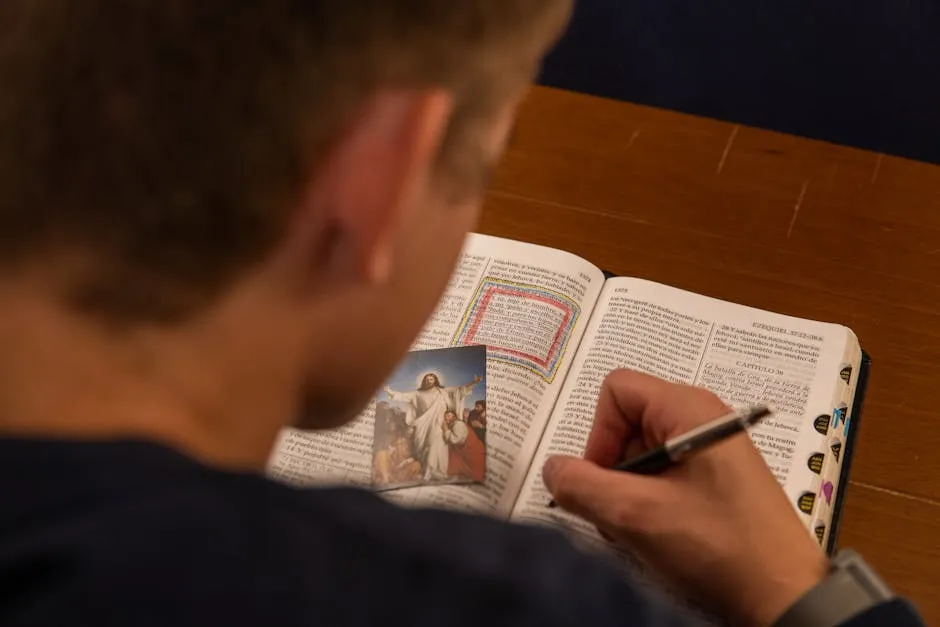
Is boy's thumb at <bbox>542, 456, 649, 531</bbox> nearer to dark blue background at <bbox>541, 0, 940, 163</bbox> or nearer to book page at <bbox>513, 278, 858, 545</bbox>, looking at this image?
book page at <bbox>513, 278, 858, 545</bbox>

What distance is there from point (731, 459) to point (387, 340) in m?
0.22

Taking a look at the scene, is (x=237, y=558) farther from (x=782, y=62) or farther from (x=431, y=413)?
(x=782, y=62)

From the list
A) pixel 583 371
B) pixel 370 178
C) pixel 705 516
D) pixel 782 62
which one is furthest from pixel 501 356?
pixel 782 62

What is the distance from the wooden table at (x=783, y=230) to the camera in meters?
0.59

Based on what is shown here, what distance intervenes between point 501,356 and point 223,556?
→ 370 mm

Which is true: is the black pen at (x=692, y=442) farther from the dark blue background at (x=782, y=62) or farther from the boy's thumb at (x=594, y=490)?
the dark blue background at (x=782, y=62)

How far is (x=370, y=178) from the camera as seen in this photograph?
30 cm

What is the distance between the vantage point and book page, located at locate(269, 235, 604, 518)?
563mm

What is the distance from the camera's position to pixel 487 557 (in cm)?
30

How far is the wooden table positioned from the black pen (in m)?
0.11

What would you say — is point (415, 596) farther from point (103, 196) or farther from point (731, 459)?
point (731, 459)

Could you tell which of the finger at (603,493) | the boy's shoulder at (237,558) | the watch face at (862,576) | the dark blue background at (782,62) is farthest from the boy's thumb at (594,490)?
the dark blue background at (782,62)

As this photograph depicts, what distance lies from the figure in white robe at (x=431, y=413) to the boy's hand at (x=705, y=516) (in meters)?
0.07

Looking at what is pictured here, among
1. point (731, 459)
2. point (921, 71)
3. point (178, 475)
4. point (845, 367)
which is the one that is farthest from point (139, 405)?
point (921, 71)
